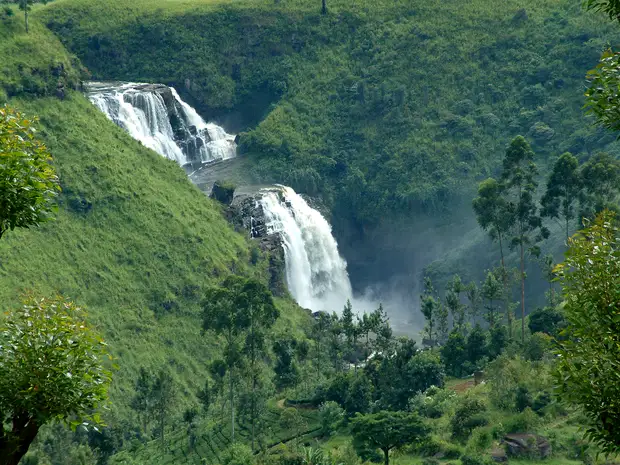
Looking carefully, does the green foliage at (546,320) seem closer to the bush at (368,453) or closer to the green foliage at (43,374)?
the bush at (368,453)

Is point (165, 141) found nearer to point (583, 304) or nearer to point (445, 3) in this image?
point (445, 3)

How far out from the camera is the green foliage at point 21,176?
52.6 feet

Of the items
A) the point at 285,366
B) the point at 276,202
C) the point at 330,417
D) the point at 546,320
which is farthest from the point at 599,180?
the point at 276,202

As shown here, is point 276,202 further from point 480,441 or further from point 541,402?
point 480,441

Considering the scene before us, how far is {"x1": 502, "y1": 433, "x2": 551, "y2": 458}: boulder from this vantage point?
49031mm

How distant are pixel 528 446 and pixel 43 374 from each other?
37.4 metres

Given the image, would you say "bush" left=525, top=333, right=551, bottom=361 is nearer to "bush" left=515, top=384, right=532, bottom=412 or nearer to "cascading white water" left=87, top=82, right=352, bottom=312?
"bush" left=515, top=384, right=532, bottom=412

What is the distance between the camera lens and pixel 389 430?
50719 millimetres

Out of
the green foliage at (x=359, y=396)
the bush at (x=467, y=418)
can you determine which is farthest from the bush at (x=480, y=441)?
the green foliage at (x=359, y=396)

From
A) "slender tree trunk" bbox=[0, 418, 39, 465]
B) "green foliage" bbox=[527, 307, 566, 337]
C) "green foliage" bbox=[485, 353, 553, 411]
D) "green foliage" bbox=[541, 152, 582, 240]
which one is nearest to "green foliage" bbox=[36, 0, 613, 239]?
"green foliage" bbox=[541, 152, 582, 240]

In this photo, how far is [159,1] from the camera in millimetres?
141875

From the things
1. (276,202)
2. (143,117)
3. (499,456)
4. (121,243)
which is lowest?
(499,456)

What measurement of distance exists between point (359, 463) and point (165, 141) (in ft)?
233

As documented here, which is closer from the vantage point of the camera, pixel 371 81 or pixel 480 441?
pixel 480 441
